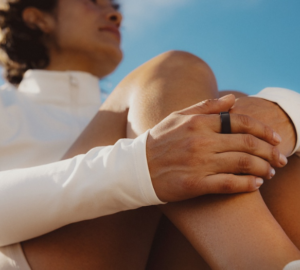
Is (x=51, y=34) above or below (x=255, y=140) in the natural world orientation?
below

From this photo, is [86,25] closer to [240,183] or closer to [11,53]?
[11,53]

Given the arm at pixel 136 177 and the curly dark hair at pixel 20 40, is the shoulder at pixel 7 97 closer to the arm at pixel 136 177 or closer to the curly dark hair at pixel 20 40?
the curly dark hair at pixel 20 40

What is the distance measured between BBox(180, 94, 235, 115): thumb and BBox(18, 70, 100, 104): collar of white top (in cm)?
88

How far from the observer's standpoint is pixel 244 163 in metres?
0.64

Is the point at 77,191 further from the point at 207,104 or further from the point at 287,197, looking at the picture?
the point at 287,197

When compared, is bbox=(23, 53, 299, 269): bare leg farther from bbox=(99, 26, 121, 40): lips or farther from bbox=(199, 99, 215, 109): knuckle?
bbox=(99, 26, 121, 40): lips

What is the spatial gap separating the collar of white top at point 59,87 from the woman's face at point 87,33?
12cm

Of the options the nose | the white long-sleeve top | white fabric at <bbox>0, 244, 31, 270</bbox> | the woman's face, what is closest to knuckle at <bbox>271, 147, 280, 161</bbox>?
the white long-sleeve top

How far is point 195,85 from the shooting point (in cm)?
78

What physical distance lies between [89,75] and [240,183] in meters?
1.07

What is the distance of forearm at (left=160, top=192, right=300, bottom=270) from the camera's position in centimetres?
56

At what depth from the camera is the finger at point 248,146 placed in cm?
63

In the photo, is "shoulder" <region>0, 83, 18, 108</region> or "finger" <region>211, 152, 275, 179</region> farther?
"shoulder" <region>0, 83, 18, 108</region>

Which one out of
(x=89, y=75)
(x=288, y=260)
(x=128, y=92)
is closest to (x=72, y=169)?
(x=128, y=92)
